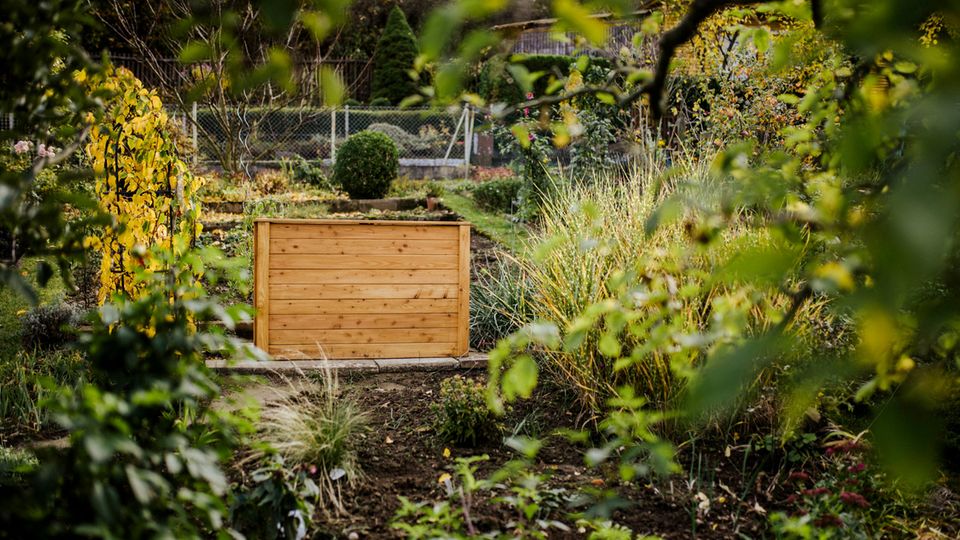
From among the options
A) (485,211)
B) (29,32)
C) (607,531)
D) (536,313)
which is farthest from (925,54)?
(485,211)

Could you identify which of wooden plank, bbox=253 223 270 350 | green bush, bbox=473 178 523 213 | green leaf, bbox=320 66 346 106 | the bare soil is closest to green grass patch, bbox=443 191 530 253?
green bush, bbox=473 178 523 213

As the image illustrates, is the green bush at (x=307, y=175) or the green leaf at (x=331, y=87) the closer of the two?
the green leaf at (x=331, y=87)

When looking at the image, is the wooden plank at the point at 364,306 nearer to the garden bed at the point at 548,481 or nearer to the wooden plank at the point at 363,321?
the wooden plank at the point at 363,321

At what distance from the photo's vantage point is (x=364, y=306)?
15.5 ft

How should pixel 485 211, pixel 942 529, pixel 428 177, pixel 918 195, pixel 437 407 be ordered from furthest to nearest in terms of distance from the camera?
pixel 428 177, pixel 485 211, pixel 437 407, pixel 942 529, pixel 918 195

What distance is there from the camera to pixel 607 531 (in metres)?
2.38

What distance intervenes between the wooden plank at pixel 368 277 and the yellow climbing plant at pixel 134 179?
37.9 inches

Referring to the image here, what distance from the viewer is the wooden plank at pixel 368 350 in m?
4.64

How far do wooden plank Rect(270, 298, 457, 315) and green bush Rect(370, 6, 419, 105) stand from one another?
1561 centimetres

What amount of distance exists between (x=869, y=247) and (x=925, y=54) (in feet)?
0.65

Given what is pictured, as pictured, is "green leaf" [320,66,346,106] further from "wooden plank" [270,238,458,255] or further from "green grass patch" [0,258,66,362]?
"green grass patch" [0,258,66,362]

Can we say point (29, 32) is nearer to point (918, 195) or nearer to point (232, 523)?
point (232, 523)

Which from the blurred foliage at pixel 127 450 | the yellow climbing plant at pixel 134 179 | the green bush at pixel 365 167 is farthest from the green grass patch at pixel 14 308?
the green bush at pixel 365 167

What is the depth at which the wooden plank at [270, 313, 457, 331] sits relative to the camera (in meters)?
4.64
